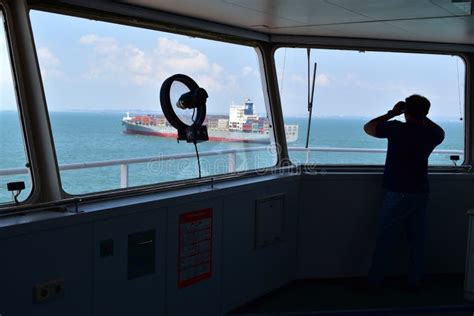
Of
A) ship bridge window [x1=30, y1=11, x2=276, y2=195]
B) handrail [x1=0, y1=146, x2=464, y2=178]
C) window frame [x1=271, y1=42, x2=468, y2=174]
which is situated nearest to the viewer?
ship bridge window [x1=30, y1=11, x2=276, y2=195]

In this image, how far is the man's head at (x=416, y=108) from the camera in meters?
3.67

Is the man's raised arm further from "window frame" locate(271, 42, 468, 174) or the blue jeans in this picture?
"window frame" locate(271, 42, 468, 174)

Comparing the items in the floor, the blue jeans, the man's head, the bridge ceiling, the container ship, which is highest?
the bridge ceiling

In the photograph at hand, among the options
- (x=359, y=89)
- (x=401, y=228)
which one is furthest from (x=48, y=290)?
(x=359, y=89)

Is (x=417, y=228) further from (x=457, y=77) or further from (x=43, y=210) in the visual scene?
(x=43, y=210)

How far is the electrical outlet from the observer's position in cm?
214

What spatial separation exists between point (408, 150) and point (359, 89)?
42.2 inches

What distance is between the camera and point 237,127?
480cm

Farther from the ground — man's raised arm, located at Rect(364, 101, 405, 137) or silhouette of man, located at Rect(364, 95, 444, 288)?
man's raised arm, located at Rect(364, 101, 405, 137)

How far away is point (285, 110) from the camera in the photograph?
432 centimetres

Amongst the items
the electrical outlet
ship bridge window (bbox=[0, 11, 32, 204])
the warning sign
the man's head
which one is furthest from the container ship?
the electrical outlet

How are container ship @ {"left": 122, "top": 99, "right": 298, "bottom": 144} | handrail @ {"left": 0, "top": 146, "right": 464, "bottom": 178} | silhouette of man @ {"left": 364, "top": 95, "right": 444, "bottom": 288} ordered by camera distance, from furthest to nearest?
1. handrail @ {"left": 0, "top": 146, "right": 464, "bottom": 178}
2. container ship @ {"left": 122, "top": 99, "right": 298, "bottom": 144}
3. silhouette of man @ {"left": 364, "top": 95, "right": 444, "bottom": 288}

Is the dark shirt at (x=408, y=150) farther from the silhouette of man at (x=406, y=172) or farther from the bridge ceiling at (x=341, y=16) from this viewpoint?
the bridge ceiling at (x=341, y=16)

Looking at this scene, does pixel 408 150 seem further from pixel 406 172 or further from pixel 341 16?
pixel 341 16
